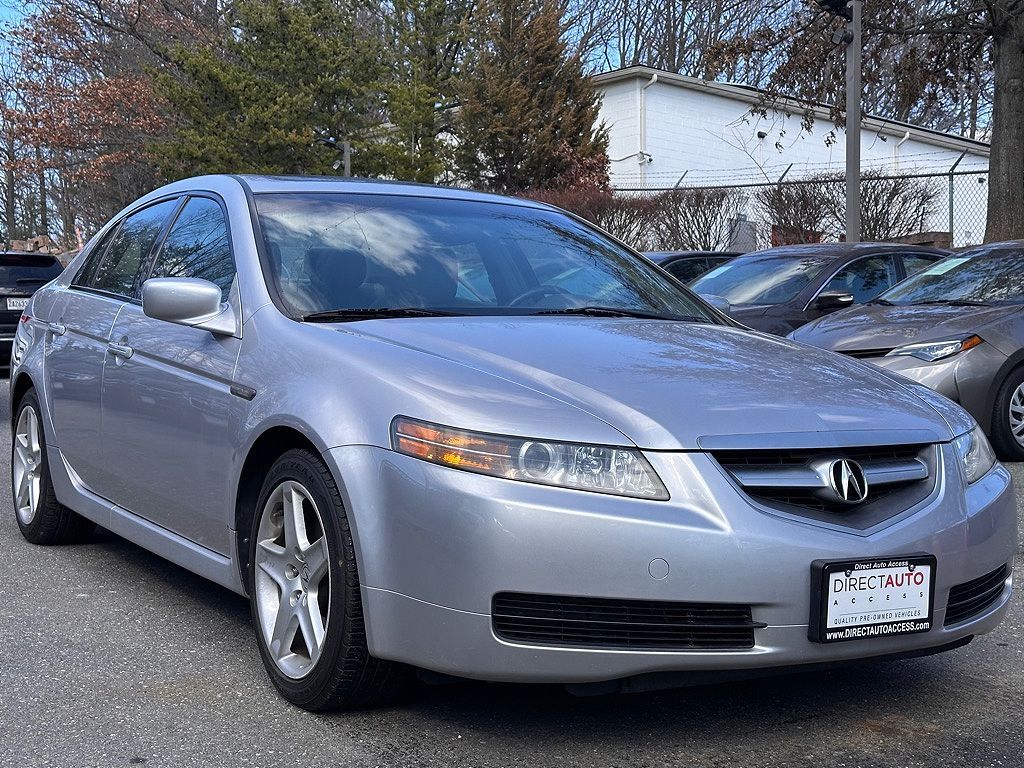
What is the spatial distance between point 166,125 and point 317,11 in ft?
21.2

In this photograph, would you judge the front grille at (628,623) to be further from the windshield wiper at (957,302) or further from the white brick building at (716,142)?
the white brick building at (716,142)

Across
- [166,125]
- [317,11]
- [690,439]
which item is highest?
[317,11]

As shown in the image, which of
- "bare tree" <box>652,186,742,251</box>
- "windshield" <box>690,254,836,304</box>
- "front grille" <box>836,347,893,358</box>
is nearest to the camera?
"front grille" <box>836,347,893,358</box>

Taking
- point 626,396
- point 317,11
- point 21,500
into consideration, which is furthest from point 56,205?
point 626,396

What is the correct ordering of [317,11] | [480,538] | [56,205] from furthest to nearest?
[56,205]
[317,11]
[480,538]

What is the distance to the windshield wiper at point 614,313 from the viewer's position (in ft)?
14.1

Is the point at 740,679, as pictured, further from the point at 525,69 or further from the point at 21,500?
the point at 525,69

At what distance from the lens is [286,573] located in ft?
12.0

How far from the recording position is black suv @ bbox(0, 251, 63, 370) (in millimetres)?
13914

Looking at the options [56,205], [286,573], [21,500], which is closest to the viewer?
[286,573]

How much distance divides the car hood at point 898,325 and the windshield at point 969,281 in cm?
22

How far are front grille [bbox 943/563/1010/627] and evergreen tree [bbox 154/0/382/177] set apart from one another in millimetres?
33725

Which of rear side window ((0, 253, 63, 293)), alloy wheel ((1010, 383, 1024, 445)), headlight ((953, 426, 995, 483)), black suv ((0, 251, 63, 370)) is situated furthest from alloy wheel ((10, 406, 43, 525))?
rear side window ((0, 253, 63, 293))

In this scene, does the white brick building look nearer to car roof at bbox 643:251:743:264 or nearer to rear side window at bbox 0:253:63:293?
car roof at bbox 643:251:743:264
